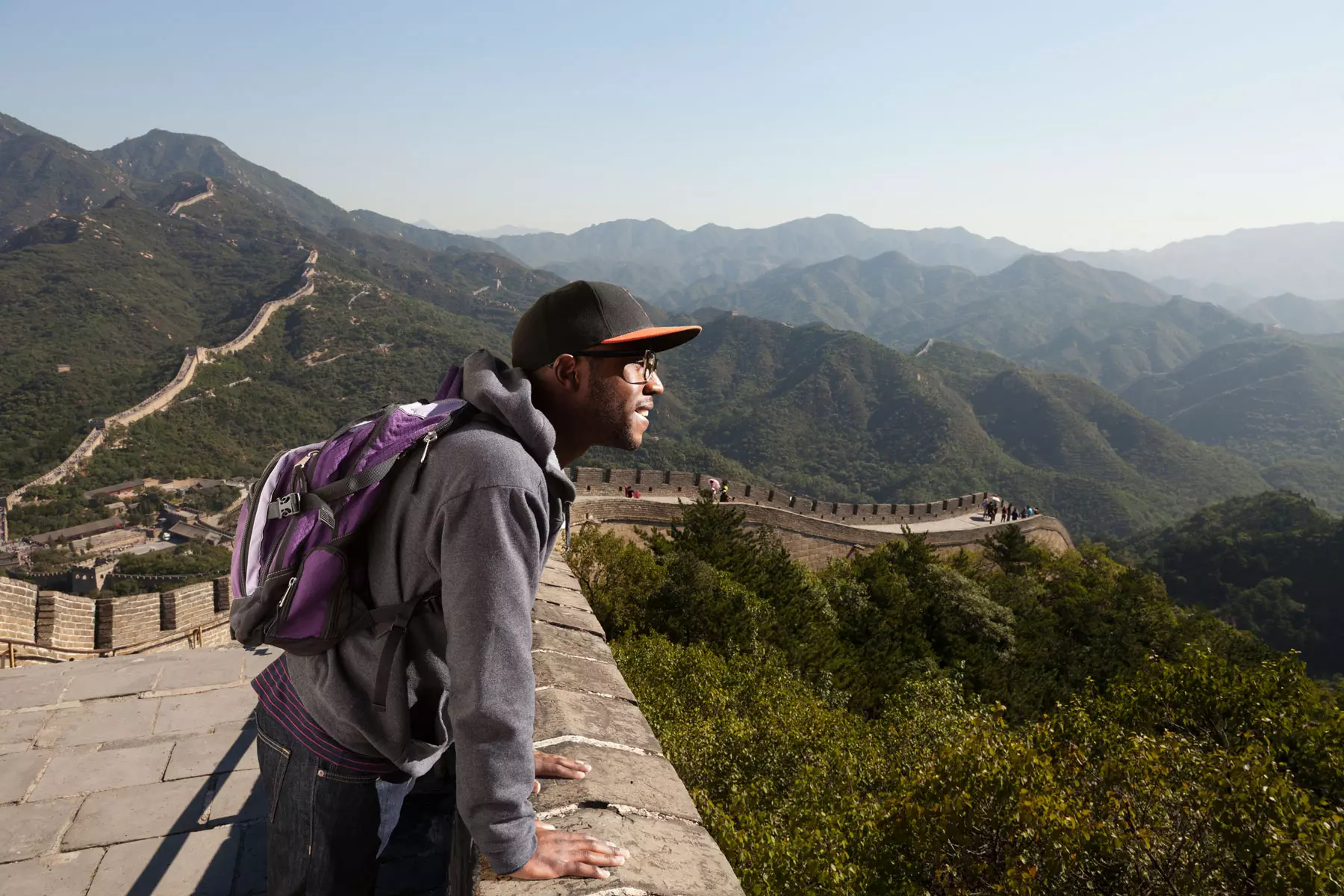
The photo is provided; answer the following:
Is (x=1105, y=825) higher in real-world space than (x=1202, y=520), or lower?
higher

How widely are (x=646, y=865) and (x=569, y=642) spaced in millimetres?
1202

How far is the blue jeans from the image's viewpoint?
1434 millimetres

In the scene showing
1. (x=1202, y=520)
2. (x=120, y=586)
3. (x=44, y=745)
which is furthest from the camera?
(x=1202, y=520)

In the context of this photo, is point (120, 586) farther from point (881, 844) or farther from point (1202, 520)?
point (1202, 520)

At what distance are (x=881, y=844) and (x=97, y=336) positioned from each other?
71334mm

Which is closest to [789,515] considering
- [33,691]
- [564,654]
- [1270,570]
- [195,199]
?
[33,691]

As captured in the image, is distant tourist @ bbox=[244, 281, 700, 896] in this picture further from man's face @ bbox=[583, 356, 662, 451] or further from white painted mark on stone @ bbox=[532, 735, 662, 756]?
white painted mark on stone @ bbox=[532, 735, 662, 756]

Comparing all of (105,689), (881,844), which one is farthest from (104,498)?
(881,844)

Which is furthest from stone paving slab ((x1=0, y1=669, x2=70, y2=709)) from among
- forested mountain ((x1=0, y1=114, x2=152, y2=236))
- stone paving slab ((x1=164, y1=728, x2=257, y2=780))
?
forested mountain ((x1=0, y1=114, x2=152, y2=236))

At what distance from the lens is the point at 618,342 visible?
4.55ft

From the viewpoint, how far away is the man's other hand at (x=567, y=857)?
1352 mm

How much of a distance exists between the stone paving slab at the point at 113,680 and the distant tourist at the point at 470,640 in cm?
266

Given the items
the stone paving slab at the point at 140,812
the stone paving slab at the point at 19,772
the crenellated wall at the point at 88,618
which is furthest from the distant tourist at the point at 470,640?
the crenellated wall at the point at 88,618

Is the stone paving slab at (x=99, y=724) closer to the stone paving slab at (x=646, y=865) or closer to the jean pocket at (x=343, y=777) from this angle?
the jean pocket at (x=343, y=777)
